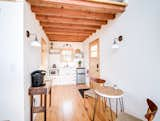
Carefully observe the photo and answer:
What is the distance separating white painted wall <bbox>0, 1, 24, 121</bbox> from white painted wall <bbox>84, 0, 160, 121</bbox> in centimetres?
206

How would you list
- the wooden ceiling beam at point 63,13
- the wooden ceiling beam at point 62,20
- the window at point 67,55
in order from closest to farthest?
the wooden ceiling beam at point 63,13, the wooden ceiling beam at point 62,20, the window at point 67,55

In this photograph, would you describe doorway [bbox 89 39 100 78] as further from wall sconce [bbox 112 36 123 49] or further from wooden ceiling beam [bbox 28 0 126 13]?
wooden ceiling beam [bbox 28 0 126 13]

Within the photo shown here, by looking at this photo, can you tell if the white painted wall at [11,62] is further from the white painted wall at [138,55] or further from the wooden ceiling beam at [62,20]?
the white painted wall at [138,55]

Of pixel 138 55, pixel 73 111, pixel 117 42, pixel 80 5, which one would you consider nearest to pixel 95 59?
pixel 117 42

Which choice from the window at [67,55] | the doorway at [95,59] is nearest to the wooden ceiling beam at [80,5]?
the doorway at [95,59]

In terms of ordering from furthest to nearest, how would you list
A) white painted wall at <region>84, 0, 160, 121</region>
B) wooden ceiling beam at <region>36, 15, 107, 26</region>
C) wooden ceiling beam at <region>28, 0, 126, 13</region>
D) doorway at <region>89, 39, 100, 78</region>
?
doorway at <region>89, 39, 100, 78</region>, wooden ceiling beam at <region>36, 15, 107, 26</region>, wooden ceiling beam at <region>28, 0, 126, 13</region>, white painted wall at <region>84, 0, 160, 121</region>

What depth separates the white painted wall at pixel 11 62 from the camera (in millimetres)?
1681

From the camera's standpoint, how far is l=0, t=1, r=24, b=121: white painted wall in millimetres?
1681

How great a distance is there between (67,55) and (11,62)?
425cm

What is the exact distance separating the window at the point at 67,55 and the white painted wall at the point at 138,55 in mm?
3445

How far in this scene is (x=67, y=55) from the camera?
19.4ft

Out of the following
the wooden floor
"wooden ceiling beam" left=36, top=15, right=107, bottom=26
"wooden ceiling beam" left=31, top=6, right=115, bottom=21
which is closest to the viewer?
"wooden ceiling beam" left=31, top=6, right=115, bottom=21

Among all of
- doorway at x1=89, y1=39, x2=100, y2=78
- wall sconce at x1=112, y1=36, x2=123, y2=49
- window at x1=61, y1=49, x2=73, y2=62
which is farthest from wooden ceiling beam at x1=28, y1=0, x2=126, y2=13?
window at x1=61, y1=49, x2=73, y2=62

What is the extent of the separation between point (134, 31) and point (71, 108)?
250 cm
